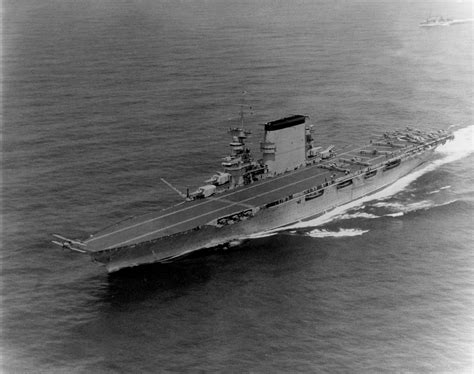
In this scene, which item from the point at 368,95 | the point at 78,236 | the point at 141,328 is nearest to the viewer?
the point at 141,328

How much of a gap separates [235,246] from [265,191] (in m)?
6.95

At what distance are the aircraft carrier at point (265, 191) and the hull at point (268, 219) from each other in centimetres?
7

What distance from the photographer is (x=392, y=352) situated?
27859mm

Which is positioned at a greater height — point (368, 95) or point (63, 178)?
point (368, 95)

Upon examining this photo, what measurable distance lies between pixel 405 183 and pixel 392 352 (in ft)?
89.7

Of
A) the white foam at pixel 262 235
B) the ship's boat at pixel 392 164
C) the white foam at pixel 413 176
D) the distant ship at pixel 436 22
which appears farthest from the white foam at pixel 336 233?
the distant ship at pixel 436 22

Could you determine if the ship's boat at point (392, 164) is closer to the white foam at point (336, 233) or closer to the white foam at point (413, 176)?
the white foam at point (413, 176)

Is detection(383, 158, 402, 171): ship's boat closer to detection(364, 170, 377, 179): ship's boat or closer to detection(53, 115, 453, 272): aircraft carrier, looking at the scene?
detection(53, 115, 453, 272): aircraft carrier

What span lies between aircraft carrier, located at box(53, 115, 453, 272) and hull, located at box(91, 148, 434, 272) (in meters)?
0.07

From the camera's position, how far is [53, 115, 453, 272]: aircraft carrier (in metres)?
38.4

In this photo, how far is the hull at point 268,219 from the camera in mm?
37531

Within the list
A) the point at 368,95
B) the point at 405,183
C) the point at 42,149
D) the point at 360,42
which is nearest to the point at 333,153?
the point at 405,183

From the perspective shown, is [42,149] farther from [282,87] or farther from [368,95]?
[368,95]

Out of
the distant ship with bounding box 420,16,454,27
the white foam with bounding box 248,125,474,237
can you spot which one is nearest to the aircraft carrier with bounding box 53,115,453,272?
the white foam with bounding box 248,125,474,237
